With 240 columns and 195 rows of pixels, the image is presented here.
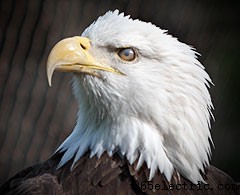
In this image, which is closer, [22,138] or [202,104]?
[202,104]

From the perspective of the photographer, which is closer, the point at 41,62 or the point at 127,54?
the point at 127,54

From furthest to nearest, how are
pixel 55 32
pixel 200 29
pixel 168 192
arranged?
pixel 200 29 < pixel 55 32 < pixel 168 192

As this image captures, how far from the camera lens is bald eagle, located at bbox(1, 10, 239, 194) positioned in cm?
270

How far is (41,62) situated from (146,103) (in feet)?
4.15

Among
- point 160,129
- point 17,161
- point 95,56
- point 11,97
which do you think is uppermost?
point 95,56

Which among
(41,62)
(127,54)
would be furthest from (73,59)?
(41,62)

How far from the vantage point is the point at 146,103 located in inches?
106

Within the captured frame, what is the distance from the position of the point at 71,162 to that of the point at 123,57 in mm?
432

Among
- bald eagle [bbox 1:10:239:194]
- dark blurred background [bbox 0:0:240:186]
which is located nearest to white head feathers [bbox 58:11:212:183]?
bald eagle [bbox 1:10:239:194]

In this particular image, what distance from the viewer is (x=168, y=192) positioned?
270 centimetres

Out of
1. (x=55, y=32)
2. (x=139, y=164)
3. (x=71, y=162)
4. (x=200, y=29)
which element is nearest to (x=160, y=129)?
(x=139, y=164)

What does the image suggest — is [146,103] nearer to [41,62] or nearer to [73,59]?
[73,59]

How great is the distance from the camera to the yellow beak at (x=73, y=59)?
2.66m

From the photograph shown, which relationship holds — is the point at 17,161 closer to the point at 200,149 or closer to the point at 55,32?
the point at 55,32
